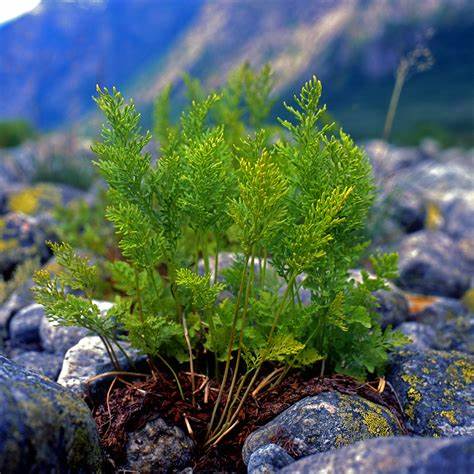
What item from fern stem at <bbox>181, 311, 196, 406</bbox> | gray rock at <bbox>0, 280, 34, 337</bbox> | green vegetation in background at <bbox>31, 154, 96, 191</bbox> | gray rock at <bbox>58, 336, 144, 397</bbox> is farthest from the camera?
green vegetation in background at <bbox>31, 154, 96, 191</bbox>

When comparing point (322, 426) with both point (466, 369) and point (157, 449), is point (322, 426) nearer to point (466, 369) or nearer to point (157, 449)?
point (157, 449)

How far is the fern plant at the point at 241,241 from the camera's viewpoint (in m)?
2.32

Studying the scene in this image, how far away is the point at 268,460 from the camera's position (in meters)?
2.23

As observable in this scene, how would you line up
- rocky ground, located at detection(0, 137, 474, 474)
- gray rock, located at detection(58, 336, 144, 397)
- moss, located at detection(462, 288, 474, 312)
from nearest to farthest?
rocky ground, located at detection(0, 137, 474, 474) < gray rock, located at detection(58, 336, 144, 397) < moss, located at detection(462, 288, 474, 312)

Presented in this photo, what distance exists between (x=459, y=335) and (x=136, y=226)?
2911 millimetres

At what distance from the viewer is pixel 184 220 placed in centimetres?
271

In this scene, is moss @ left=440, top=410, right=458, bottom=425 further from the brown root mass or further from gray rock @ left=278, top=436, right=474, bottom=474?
gray rock @ left=278, top=436, right=474, bottom=474

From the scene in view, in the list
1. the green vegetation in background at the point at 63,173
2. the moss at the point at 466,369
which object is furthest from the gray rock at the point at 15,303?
the green vegetation in background at the point at 63,173

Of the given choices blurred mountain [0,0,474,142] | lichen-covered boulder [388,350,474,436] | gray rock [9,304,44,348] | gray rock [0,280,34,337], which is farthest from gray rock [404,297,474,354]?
blurred mountain [0,0,474,142]

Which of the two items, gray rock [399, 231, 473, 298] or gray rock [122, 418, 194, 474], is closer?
gray rock [122, 418, 194, 474]

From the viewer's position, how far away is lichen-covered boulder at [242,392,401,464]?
2398mm

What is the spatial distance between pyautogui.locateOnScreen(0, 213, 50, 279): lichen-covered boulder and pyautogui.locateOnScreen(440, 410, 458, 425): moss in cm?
428

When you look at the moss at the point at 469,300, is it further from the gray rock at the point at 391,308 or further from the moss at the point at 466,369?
the moss at the point at 466,369

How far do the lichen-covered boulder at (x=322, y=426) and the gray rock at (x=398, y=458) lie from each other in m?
0.46
